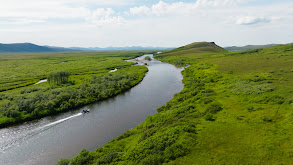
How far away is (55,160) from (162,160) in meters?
25.5

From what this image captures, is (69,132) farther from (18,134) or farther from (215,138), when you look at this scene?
(215,138)

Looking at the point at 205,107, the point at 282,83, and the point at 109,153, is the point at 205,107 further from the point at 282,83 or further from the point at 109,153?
the point at 282,83

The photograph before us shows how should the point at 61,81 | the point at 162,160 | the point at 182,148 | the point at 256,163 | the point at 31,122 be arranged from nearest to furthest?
1. the point at 256,163
2. the point at 162,160
3. the point at 182,148
4. the point at 31,122
5. the point at 61,81

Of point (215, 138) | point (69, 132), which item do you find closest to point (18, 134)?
point (69, 132)

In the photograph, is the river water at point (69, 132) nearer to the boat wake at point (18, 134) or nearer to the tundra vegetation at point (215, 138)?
the boat wake at point (18, 134)

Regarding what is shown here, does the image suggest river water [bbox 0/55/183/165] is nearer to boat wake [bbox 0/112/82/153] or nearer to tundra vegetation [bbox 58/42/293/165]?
boat wake [bbox 0/112/82/153]

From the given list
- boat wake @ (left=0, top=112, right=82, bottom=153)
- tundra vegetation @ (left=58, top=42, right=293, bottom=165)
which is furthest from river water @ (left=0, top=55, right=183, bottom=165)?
tundra vegetation @ (left=58, top=42, right=293, bottom=165)

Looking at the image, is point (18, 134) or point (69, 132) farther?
point (69, 132)

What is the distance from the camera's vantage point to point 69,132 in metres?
49.0

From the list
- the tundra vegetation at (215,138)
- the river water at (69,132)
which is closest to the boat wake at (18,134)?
the river water at (69,132)

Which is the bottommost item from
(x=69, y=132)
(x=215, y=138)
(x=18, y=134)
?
(x=18, y=134)

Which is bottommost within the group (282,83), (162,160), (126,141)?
(126,141)

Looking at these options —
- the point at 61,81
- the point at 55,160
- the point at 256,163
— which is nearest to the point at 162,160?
the point at 256,163

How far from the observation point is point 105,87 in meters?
85.8
